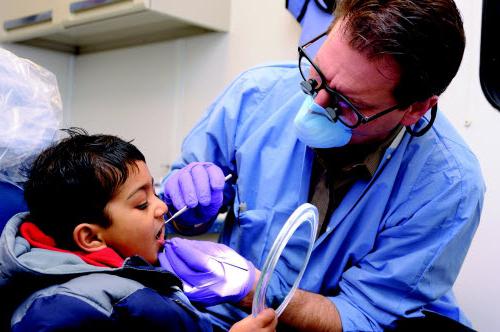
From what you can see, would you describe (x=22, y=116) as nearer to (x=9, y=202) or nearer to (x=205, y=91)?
(x=9, y=202)

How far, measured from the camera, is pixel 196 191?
1.19 metres

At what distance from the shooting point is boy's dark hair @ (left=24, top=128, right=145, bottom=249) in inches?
39.8

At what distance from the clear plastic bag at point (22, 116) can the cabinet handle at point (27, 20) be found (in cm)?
139

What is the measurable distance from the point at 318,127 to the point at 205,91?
1406 mm

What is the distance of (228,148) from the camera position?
138 centimetres

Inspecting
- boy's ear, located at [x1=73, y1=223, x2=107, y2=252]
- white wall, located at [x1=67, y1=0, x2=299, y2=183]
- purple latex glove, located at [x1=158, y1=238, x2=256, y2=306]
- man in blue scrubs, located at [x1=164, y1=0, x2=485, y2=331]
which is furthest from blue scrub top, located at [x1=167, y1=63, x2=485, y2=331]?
white wall, located at [x1=67, y1=0, x2=299, y2=183]

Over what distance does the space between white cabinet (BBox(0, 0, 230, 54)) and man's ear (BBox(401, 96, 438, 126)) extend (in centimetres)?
125

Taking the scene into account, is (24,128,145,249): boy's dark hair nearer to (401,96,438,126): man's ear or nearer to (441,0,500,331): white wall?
(401,96,438,126): man's ear

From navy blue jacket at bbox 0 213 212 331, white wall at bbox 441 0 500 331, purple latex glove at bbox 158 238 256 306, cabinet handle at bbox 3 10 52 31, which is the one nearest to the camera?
navy blue jacket at bbox 0 213 212 331

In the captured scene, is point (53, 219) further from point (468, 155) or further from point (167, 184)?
point (468, 155)

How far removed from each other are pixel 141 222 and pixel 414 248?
0.61m

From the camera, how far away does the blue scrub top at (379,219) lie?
1175 millimetres

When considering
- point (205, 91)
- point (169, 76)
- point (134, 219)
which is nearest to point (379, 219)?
point (134, 219)

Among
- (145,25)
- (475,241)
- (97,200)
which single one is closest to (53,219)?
(97,200)
